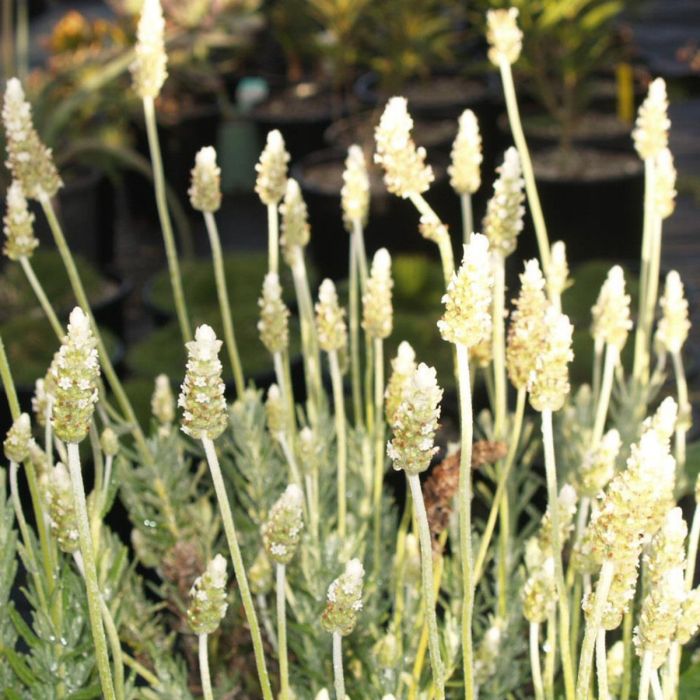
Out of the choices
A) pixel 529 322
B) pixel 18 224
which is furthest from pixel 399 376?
pixel 18 224

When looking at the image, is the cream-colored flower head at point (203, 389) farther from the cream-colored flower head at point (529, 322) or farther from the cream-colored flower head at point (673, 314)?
the cream-colored flower head at point (673, 314)

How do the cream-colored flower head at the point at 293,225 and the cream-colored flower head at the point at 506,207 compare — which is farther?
the cream-colored flower head at the point at 293,225

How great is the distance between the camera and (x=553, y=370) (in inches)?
32.2

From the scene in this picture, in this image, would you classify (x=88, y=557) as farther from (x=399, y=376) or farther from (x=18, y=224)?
(x=18, y=224)

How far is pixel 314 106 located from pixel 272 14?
0.47m

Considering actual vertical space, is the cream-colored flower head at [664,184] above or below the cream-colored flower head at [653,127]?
below

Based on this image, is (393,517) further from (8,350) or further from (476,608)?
(8,350)

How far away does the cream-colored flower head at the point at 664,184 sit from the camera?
1271 millimetres

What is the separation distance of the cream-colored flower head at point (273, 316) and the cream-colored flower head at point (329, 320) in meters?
0.03

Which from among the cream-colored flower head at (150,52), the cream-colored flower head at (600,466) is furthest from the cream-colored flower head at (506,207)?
the cream-colored flower head at (150,52)

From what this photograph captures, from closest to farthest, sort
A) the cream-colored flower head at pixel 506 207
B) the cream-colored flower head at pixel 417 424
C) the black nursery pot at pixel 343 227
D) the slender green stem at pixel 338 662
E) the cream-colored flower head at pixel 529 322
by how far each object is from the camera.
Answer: the cream-colored flower head at pixel 417 424 < the slender green stem at pixel 338 662 < the cream-colored flower head at pixel 529 322 < the cream-colored flower head at pixel 506 207 < the black nursery pot at pixel 343 227

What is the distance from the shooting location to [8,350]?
2631 millimetres

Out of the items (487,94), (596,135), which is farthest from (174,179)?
(596,135)

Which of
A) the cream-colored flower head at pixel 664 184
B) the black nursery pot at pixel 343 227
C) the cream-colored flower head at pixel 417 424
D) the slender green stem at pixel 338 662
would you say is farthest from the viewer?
the black nursery pot at pixel 343 227
